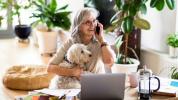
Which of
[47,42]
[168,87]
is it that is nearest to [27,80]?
[47,42]

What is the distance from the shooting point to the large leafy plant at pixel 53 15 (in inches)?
197

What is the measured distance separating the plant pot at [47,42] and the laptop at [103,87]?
3.15 m

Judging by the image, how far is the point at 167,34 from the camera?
341 centimetres

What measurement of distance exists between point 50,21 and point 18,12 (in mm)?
903

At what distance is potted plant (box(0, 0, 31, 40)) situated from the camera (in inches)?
223

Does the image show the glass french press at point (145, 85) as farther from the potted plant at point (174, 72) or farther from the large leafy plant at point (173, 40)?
the large leafy plant at point (173, 40)

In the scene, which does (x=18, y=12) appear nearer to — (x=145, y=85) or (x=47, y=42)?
(x=47, y=42)

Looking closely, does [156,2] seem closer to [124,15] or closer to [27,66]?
[124,15]

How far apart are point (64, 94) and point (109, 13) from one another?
2.08 m

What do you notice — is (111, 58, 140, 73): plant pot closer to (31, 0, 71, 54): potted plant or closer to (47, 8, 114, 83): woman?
(47, 8, 114, 83): woman

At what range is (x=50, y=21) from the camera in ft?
16.5

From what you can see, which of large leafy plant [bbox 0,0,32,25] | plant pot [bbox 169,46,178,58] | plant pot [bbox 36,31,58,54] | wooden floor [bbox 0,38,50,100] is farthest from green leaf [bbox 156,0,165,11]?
large leafy plant [bbox 0,0,32,25]

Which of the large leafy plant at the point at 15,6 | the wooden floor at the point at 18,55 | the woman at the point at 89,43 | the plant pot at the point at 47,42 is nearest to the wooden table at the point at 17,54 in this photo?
the wooden floor at the point at 18,55

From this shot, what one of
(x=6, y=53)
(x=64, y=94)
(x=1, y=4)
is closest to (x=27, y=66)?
(x=6, y=53)
